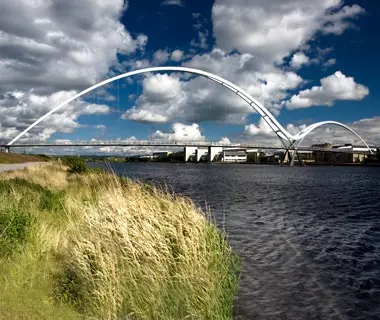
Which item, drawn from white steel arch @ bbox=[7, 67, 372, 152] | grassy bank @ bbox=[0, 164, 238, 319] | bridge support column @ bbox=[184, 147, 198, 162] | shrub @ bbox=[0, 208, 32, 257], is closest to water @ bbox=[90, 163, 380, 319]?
Answer: grassy bank @ bbox=[0, 164, 238, 319]

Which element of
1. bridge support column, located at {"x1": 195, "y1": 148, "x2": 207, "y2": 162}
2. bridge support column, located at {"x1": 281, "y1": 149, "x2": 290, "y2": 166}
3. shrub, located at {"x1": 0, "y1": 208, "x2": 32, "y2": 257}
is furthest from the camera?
bridge support column, located at {"x1": 195, "y1": 148, "x2": 207, "y2": 162}

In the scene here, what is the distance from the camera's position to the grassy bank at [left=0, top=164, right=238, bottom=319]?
6.61 metres

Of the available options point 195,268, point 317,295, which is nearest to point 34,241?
point 195,268

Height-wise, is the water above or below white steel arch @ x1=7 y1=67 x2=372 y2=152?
below

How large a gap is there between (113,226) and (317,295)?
5086mm

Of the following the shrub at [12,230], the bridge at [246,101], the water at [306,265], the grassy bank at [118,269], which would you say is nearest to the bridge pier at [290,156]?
the bridge at [246,101]

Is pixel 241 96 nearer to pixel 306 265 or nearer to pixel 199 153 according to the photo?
pixel 199 153

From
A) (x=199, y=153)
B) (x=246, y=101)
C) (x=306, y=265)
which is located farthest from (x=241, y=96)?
(x=306, y=265)

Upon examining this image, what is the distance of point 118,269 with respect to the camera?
7.07 m

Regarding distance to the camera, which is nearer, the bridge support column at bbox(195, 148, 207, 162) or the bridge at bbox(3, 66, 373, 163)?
the bridge at bbox(3, 66, 373, 163)

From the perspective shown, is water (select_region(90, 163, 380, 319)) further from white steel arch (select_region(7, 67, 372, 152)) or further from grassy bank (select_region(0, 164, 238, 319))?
white steel arch (select_region(7, 67, 372, 152))

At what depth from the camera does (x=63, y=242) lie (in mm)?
9297

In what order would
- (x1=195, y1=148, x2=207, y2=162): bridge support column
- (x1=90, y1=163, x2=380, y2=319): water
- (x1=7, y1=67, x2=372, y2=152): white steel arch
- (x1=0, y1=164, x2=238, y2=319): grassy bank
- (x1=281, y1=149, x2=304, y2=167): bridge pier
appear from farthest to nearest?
1. (x1=195, y1=148, x2=207, y2=162): bridge support column
2. (x1=281, y1=149, x2=304, y2=167): bridge pier
3. (x1=7, y1=67, x2=372, y2=152): white steel arch
4. (x1=90, y1=163, x2=380, y2=319): water
5. (x1=0, y1=164, x2=238, y2=319): grassy bank

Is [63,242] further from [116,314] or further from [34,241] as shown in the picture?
[116,314]
